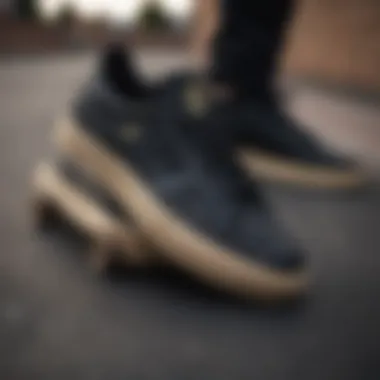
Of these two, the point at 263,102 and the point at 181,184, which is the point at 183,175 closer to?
the point at 181,184

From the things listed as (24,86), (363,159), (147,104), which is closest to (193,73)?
(147,104)

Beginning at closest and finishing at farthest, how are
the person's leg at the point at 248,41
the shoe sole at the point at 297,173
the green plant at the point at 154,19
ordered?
the person's leg at the point at 248,41
the shoe sole at the point at 297,173
the green plant at the point at 154,19

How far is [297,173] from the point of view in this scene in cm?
85

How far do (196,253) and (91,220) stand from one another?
0.38 ft

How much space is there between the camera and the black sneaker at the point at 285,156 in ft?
2.76

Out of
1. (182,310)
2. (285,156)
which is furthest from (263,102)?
(182,310)

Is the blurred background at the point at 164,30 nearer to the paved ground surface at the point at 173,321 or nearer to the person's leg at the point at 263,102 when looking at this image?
the person's leg at the point at 263,102

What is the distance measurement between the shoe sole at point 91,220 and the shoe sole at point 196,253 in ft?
0.06

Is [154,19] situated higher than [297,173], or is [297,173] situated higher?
[154,19]

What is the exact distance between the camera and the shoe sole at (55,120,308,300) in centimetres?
50

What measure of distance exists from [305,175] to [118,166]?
1.05 ft

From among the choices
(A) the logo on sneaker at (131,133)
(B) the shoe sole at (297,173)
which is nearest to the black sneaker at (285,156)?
(B) the shoe sole at (297,173)

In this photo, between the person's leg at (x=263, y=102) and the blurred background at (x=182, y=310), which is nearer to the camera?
the blurred background at (x=182, y=310)

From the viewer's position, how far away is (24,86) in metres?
1.54
